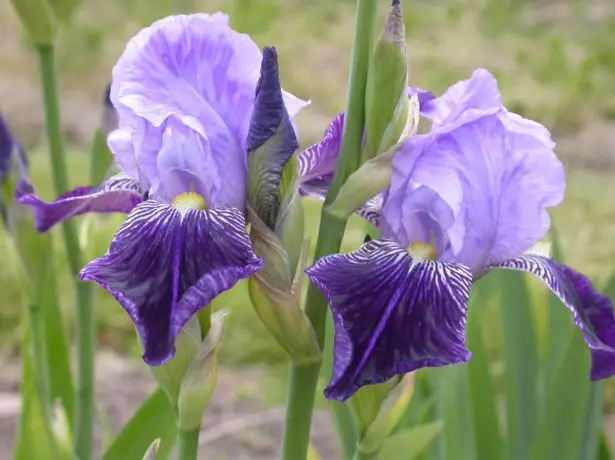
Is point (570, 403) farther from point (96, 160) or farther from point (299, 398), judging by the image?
point (96, 160)

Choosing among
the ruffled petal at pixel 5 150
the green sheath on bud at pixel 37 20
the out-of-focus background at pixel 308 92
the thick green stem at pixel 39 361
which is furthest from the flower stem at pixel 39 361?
the out-of-focus background at pixel 308 92

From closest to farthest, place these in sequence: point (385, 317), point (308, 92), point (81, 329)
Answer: point (385, 317)
point (81, 329)
point (308, 92)

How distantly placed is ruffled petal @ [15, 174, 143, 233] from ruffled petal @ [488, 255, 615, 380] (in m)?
0.23

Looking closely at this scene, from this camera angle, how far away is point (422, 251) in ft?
1.47

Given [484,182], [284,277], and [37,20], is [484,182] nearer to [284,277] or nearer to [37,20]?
[284,277]

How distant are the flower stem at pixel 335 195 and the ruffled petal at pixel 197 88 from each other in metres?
0.05

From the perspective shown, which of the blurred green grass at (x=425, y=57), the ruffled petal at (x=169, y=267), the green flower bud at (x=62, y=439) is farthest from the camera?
the blurred green grass at (x=425, y=57)

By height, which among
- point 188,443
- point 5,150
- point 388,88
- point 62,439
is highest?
point 388,88

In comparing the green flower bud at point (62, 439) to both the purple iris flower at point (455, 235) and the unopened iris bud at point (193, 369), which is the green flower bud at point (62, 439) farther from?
the purple iris flower at point (455, 235)

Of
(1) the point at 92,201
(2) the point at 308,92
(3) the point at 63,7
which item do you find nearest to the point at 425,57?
(2) the point at 308,92

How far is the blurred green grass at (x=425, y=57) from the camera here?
2475mm

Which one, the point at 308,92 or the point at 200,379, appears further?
the point at 308,92

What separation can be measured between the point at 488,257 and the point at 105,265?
0.22 metres

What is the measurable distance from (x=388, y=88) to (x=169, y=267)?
148 mm
